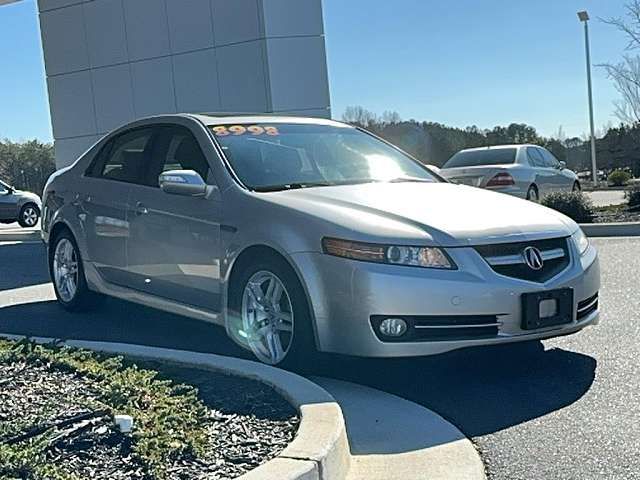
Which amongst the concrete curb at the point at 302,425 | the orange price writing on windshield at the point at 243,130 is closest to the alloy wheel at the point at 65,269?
the orange price writing on windshield at the point at 243,130

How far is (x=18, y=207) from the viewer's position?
77.5 ft

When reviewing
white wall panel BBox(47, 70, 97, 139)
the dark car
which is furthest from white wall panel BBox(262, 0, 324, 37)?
the dark car

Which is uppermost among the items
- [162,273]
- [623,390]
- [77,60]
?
[77,60]

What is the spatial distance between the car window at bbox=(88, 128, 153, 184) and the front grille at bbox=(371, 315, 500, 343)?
8.83 ft

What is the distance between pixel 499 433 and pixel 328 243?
1.39m

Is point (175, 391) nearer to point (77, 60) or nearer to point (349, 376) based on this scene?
point (349, 376)

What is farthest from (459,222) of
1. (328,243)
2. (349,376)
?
(349,376)

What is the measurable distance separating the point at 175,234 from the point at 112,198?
104 cm

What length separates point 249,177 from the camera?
5484 mm

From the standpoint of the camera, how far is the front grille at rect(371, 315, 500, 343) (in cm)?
448

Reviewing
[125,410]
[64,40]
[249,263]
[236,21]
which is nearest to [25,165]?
[64,40]

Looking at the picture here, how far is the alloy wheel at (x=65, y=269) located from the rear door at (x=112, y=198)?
0.45 m

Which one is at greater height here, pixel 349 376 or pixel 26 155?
pixel 26 155

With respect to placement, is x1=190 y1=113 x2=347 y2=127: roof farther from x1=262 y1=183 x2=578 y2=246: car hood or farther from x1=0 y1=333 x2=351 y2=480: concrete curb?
x1=0 y1=333 x2=351 y2=480: concrete curb
